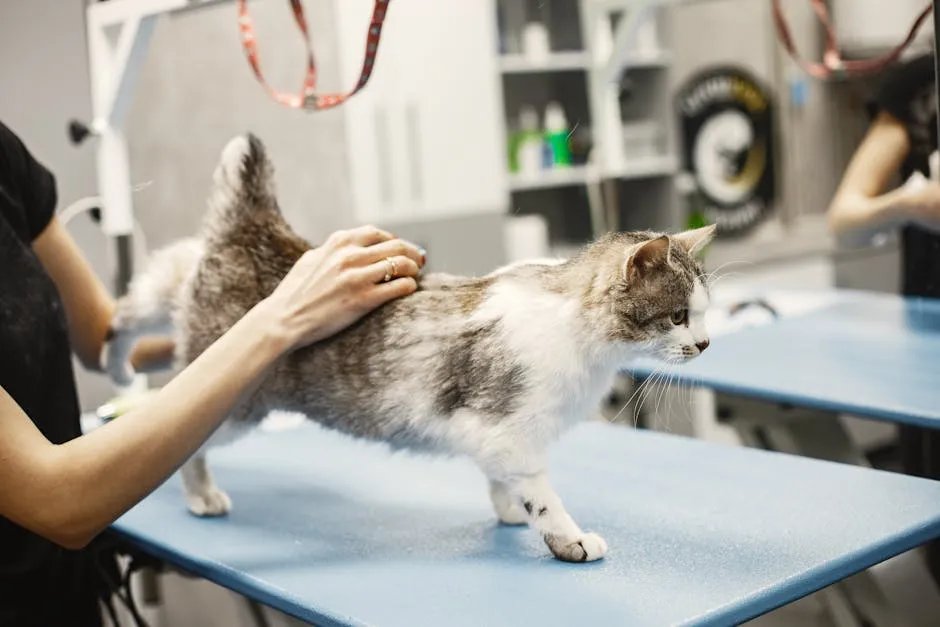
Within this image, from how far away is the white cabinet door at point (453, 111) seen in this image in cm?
270

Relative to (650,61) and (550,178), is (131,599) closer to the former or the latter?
(550,178)

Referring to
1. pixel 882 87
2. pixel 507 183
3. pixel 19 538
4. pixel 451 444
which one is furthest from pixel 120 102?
pixel 507 183

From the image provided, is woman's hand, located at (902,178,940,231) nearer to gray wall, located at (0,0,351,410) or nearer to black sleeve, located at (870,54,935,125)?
black sleeve, located at (870,54,935,125)

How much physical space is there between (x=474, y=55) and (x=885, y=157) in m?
1.33

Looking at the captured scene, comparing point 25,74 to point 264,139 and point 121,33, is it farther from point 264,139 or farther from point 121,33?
point 264,139

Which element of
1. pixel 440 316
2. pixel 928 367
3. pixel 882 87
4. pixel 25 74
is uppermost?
pixel 25 74

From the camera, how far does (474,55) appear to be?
2957 mm

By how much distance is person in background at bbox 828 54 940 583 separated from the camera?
Result: 1.72 metres

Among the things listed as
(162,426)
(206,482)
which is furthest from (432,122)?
(162,426)

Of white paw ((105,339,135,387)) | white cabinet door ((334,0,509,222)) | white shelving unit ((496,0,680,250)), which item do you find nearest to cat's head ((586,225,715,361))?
white paw ((105,339,135,387))

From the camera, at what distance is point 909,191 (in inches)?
70.7

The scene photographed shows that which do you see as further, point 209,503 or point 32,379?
point 209,503

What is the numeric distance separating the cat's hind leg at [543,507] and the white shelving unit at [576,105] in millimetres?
2058

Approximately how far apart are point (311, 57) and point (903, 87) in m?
1.15
